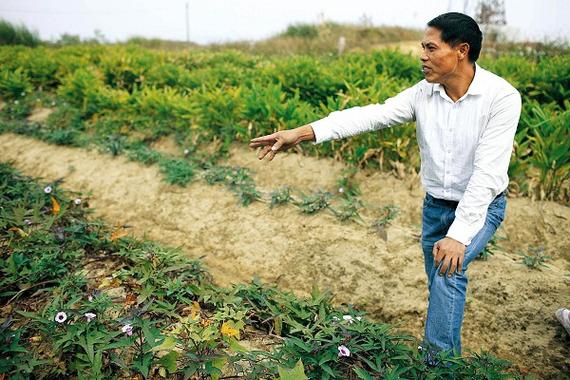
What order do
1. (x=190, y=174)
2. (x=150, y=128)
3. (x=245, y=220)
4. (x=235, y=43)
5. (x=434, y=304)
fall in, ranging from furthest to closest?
1. (x=235, y=43)
2. (x=150, y=128)
3. (x=190, y=174)
4. (x=245, y=220)
5. (x=434, y=304)

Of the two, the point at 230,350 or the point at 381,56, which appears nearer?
the point at 230,350

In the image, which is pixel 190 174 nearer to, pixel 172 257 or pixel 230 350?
pixel 172 257

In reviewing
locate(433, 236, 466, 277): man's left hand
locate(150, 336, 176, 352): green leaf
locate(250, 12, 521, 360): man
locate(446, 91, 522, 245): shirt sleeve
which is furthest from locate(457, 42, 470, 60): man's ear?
locate(150, 336, 176, 352): green leaf

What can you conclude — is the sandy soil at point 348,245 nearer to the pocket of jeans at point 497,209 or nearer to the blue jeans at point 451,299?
the blue jeans at point 451,299

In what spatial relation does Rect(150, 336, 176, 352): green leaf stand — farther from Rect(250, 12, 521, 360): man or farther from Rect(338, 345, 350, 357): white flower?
Rect(250, 12, 521, 360): man

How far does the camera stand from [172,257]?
2789mm

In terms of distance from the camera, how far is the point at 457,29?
6.02 ft

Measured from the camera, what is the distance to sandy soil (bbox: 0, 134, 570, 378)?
8.82 ft

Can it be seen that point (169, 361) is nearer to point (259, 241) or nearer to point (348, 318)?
point (348, 318)

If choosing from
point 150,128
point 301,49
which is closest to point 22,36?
point 301,49

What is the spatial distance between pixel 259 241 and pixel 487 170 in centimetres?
202

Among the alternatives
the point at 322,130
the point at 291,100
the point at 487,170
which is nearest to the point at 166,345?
the point at 322,130

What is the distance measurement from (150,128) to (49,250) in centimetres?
297

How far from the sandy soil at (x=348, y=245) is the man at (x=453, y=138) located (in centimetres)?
82
